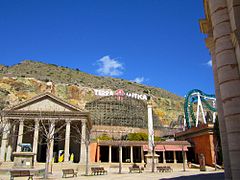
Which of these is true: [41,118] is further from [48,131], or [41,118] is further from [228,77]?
[228,77]

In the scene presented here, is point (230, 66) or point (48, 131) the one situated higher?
point (48, 131)

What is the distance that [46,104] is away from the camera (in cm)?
4619

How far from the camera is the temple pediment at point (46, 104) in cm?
4527

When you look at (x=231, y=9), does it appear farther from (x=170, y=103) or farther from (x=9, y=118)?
(x=170, y=103)

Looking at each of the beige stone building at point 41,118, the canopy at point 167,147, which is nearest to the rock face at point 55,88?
the beige stone building at point 41,118

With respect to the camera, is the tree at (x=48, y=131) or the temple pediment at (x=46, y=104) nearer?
the tree at (x=48, y=131)

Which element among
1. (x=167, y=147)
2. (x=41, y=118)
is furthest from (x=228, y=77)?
(x=167, y=147)

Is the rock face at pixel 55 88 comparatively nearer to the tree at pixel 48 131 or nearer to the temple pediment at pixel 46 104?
the temple pediment at pixel 46 104

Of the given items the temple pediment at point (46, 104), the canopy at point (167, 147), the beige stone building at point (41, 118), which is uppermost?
the temple pediment at point (46, 104)

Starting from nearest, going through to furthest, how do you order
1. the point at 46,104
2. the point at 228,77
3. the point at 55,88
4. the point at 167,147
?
1. the point at 228,77
2. the point at 46,104
3. the point at 167,147
4. the point at 55,88

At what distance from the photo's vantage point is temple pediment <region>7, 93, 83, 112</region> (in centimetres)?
4527

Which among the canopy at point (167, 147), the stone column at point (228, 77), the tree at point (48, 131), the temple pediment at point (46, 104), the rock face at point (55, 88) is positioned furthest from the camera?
the rock face at point (55, 88)

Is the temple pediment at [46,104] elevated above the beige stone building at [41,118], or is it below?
above

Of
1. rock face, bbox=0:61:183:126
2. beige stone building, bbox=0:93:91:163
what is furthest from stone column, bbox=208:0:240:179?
rock face, bbox=0:61:183:126
